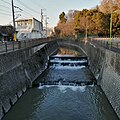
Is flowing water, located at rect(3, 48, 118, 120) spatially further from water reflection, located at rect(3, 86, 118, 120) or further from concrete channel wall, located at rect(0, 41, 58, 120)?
concrete channel wall, located at rect(0, 41, 58, 120)

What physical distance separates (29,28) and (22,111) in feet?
167

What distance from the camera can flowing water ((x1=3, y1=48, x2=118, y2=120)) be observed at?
484 inches

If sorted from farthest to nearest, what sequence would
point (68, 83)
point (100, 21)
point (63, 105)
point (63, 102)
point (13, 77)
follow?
point (100, 21) < point (68, 83) < point (13, 77) < point (63, 102) < point (63, 105)

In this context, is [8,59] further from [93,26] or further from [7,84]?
[93,26]

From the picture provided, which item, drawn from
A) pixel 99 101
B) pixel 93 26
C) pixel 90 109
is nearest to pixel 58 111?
pixel 90 109

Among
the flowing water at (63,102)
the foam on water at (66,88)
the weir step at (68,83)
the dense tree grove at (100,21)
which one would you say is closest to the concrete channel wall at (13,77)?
the flowing water at (63,102)

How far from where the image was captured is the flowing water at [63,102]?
484 inches

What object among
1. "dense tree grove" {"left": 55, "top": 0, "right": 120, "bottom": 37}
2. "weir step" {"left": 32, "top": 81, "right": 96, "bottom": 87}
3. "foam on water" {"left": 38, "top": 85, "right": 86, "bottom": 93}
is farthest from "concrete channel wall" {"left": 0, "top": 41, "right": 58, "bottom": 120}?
"dense tree grove" {"left": 55, "top": 0, "right": 120, "bottom": 37}

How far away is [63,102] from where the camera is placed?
1438 centimetres

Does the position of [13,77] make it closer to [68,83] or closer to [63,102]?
[63,102]

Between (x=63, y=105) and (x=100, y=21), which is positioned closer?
(x=63, y=105)

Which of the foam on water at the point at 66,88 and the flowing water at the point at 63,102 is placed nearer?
the flowing water at the point at 63,102

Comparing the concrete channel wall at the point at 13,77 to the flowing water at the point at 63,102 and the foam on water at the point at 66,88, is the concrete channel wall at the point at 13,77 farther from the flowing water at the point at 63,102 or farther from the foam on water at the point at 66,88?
the foam on water at the point at 66,88

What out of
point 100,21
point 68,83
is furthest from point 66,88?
point 100,21
